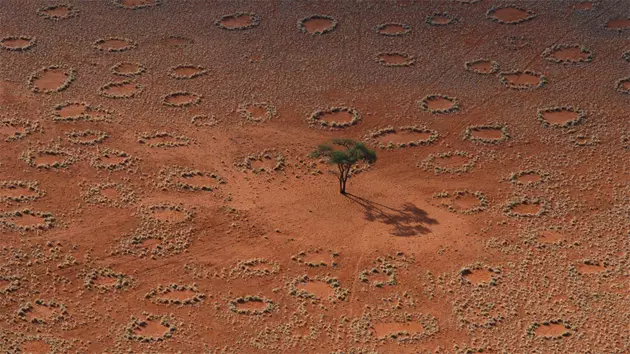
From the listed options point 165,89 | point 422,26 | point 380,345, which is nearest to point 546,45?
point 422,26

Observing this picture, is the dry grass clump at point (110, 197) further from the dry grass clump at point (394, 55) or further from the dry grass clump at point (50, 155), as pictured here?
the dry grass clump at point (394, 55)

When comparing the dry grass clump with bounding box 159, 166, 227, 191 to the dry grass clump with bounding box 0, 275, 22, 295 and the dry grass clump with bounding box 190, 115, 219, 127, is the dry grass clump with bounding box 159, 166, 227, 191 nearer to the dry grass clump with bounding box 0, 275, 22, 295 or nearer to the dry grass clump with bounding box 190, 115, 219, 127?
the dry grass clump with bounding box 190, 115, 219, 127

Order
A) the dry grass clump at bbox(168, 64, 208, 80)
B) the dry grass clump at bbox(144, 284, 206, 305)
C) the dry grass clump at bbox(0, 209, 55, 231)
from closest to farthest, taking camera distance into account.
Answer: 1. the dry grass clump at bbox(144, 284, 206, 305)
2. the dry grass clump at bbox(0, 209, 55, 231)
3. the dry grass clump at bbox(168, 64, 208, 80)

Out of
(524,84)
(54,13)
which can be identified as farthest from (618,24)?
(54,13)

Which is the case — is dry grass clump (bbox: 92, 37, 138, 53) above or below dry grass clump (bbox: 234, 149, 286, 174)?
above

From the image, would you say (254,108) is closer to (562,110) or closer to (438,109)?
(438,109)

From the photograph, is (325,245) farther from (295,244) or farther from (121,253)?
(121,253)

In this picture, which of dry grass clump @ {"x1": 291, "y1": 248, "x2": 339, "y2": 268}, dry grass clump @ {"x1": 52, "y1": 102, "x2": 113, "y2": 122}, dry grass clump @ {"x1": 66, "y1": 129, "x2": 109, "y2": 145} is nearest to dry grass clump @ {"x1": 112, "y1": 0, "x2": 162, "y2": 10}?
dry grass clump @ {"x1": 52, "y1": 102, "x2": 113, "y2": 122}
